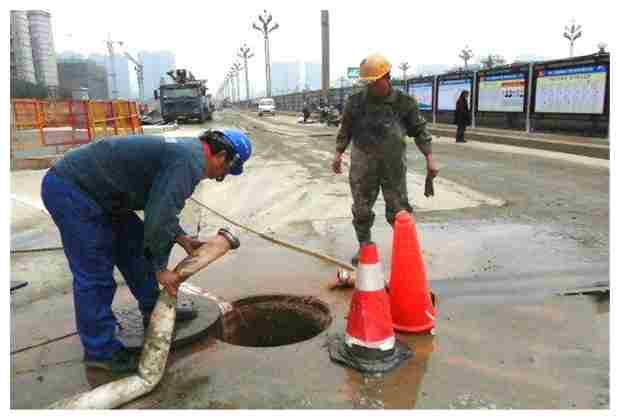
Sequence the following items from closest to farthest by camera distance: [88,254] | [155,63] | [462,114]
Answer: [88,254] → [462,114] → [155,63]

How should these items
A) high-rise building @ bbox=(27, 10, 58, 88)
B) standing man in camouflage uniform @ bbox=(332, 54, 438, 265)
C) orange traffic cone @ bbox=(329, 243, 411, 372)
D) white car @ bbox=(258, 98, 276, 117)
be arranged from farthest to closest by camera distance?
white car @ bbox=(258, 98, 276, 117) < high-rise building @ bbox=(27, 10, 58, 88) < standing man in camouflage uniform @ bbox=(332, 54, 438, 265) < orange traffic cone @ bbox=(329, 243, 411, 372)

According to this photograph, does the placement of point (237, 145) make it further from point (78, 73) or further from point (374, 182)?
point (78, 73)

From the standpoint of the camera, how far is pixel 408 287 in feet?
10.3

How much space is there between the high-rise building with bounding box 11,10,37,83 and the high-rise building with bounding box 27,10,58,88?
1.54 feet

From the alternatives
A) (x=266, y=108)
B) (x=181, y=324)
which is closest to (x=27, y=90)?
(x=266, y=108)

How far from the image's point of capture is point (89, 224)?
2.70 m

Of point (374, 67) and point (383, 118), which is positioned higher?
point (374, 67)

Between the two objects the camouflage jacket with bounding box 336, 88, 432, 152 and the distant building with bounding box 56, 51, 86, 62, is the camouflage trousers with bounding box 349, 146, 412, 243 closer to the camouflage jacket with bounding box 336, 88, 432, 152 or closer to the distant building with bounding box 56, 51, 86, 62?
the camouflage jacket with bounding box 336, 88, 432, 152

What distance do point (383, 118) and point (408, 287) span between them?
150 centimetres

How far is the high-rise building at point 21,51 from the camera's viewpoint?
31.2 metres

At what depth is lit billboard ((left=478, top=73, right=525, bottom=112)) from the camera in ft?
49.3

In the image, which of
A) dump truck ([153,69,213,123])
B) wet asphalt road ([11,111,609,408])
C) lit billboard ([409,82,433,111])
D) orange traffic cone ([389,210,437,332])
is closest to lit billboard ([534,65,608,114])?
lit billboard ([409,82,433,111])

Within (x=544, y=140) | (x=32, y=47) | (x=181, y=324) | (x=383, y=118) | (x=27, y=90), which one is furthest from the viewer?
(x=32, y=47)

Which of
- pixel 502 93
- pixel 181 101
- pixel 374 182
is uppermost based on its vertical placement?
pixel 181 101
